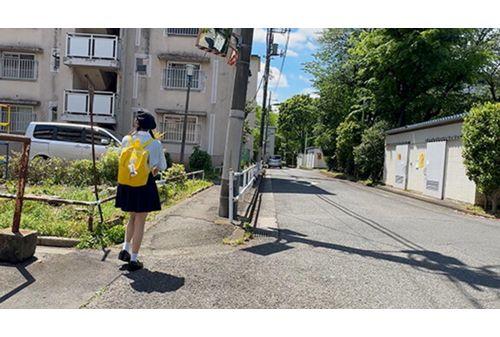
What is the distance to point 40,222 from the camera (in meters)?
5.23

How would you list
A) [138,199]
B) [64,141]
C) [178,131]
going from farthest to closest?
[178,131] → [64,141] → [138,199]

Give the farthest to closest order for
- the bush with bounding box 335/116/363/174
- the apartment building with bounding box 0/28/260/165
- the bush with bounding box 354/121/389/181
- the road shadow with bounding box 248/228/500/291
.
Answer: the bush with bounding box 335/116/363/174 → the bush with bounding box 354/121/389/181 → the apartment building with bounding box 0/28/260/165 → the road shadow with bounding box 248/228/500/291

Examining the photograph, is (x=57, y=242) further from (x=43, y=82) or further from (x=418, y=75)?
(x=418, y=75)

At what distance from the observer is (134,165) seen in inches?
157

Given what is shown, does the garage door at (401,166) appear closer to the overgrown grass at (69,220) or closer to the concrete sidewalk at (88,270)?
the concrete sidewalk at (88,270)

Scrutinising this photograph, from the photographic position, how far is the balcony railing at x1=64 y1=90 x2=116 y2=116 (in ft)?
54.3

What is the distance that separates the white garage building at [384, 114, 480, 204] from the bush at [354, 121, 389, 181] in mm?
1481

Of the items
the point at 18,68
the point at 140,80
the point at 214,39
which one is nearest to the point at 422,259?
the point at 214,39

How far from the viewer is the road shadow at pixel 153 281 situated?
140 inches

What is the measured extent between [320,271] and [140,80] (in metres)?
15.5

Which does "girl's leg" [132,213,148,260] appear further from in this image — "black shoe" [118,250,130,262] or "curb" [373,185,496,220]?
"curb" [373,185,496,220]

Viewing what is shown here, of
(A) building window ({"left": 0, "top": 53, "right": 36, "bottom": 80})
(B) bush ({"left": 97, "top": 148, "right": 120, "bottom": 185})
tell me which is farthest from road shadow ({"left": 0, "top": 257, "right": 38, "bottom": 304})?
(A) building window ({"left": 0, "top": 53, "right": 36, "bottom": 80})

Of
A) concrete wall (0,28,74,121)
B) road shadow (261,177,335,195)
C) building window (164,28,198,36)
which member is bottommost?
road shadow (261,177,335,195)

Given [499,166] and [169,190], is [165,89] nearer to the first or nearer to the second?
[169,190]
